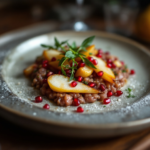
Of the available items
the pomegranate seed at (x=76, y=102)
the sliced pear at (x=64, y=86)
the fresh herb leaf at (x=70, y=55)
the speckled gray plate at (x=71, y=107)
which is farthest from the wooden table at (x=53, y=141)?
the fresh herb leaf at (x=70, y=55)

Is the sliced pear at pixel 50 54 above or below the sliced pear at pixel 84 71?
above

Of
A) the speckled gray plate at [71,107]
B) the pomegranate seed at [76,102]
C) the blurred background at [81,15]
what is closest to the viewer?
the speckled gray plate at [71,107]

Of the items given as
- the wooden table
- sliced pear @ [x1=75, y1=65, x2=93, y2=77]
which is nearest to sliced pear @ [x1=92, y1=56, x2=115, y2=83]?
sliced pear @ [x1=75, y1=65, x2=93, y2=77]

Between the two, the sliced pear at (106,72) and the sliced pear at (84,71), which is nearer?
the sliced pear at (84,71)

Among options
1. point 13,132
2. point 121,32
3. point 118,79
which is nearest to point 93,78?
point 118,79

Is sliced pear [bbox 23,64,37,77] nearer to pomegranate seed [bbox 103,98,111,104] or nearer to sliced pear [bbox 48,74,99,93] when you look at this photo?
sliced pear [bbox 48,74,99,93]

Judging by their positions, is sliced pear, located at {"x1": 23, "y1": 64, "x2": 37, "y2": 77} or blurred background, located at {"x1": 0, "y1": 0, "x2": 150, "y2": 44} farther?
blurred background, located at {"x1": 0, "y1": 0, "x2": 150, "y2": 44}

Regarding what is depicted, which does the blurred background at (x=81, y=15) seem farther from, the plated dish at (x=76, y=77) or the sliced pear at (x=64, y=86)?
the sliced pear at (x=64, y=86)
